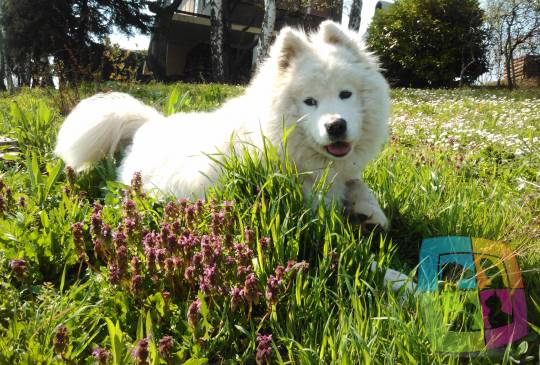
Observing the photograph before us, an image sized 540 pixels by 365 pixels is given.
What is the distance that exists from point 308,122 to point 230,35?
16451 mm

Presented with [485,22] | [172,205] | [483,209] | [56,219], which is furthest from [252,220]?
[485,22]

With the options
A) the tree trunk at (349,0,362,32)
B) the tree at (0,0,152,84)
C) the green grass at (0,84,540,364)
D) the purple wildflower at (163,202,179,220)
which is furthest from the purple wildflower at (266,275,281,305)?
the tree at (0,0,152,84)

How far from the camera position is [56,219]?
224 centimetres

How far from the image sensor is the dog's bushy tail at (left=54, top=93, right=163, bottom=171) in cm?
340

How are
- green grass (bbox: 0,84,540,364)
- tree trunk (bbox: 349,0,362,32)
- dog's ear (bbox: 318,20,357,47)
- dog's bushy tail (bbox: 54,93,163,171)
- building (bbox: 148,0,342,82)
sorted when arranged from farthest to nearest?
1. building (bbox: 148,0,342,82)
2. tree trunk (bbox: 349,0,362,32)
3. dog's bushy tail (bbox: 54,93,163,171)
4. dog's ear (bbox: 318,20,357,47)
5. green grass (bbox: 0,84,540,364)

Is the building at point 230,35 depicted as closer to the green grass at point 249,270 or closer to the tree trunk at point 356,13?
the tree trunk at point 356,13

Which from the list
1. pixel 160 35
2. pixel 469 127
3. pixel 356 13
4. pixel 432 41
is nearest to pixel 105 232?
pixel 469 127

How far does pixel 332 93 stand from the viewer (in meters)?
2.52

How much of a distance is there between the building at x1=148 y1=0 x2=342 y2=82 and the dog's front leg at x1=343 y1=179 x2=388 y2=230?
14691 mm

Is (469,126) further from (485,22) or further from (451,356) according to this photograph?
(485,22)

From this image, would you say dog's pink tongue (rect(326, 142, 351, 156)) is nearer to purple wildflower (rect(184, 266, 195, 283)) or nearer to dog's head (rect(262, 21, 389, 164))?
dog's head (rect(262, 21, 389, 164))

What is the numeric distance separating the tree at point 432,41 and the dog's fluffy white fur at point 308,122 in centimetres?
1310

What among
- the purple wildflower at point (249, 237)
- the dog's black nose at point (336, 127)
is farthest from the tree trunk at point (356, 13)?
the purple wildflower at point (249, 237)
